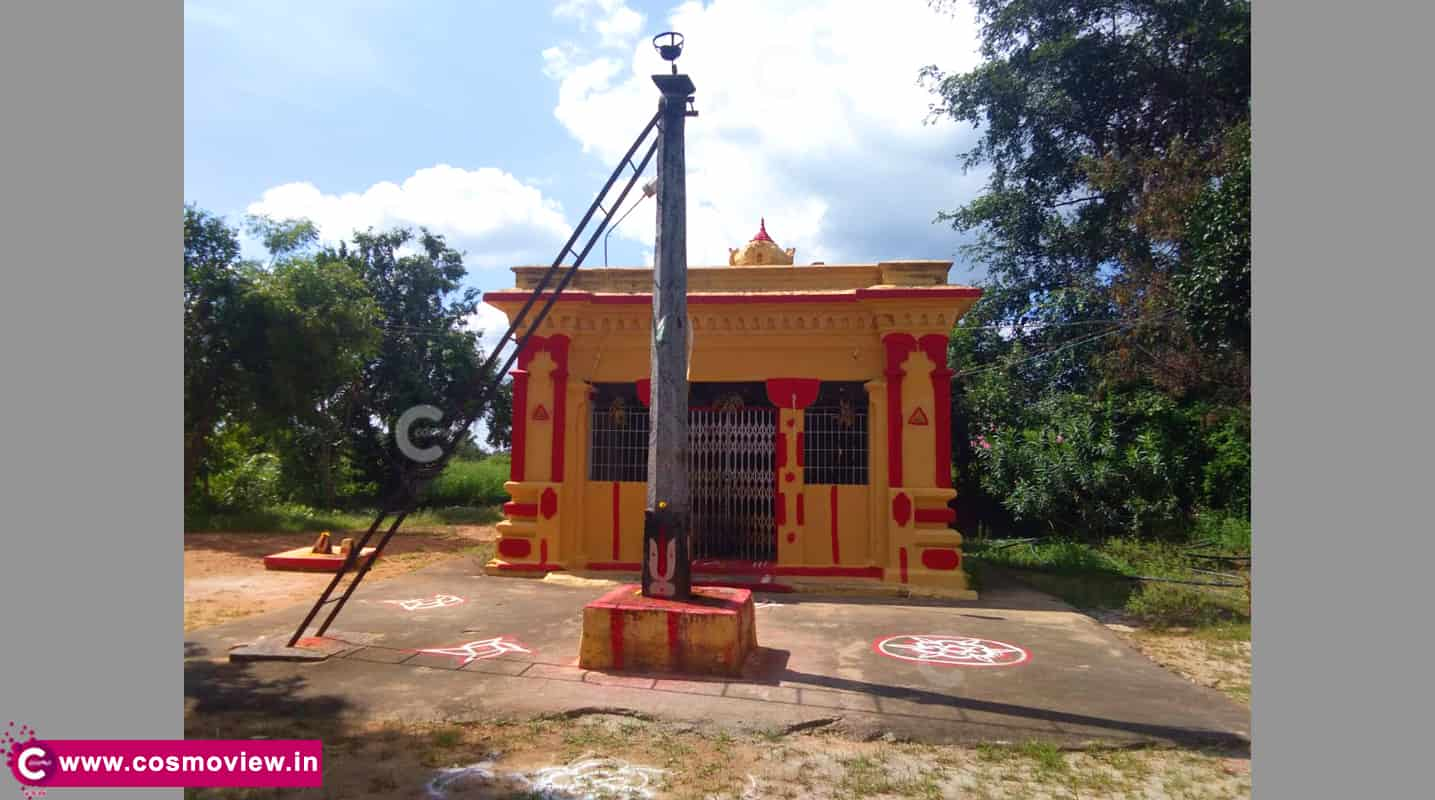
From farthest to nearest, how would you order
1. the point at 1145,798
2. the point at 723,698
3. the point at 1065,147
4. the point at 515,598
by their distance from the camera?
the point at 1065,147 < the point at 515,598 < the point at 723,698 < the point at 1145,798

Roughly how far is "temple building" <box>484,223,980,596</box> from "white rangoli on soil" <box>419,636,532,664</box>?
3.47 metres

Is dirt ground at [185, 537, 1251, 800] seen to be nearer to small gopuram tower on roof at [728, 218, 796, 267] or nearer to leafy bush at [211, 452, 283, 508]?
small gopuram tower on roof at [728, 218, 796, 267]

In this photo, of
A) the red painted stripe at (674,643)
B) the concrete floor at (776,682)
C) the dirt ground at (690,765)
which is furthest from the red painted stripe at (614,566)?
the dirt ground at (690,765)

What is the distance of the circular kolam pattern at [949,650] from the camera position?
266 inches

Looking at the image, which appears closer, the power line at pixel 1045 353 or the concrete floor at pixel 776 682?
the concrete floor at pixel 776 682

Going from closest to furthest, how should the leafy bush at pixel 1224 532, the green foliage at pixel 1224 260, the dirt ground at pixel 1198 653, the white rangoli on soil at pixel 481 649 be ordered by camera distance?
the dirt ground at pixel 1198 653
the white rangoli on soil at pixel 481 649
the green foliage at pixel 1224 260
the leafy bush at pixel 1224 532

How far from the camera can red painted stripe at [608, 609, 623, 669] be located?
19.9ft

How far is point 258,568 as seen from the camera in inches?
472

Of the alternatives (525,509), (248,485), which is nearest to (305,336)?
(248,485)

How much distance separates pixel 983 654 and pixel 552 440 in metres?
6.18

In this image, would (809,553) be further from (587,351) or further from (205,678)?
(205,678)

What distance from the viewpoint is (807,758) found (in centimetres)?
448

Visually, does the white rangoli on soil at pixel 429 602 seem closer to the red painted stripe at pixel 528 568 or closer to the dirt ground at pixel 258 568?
the dirt ground at pixel 258 568

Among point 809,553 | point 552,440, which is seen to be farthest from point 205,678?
point 809,553
